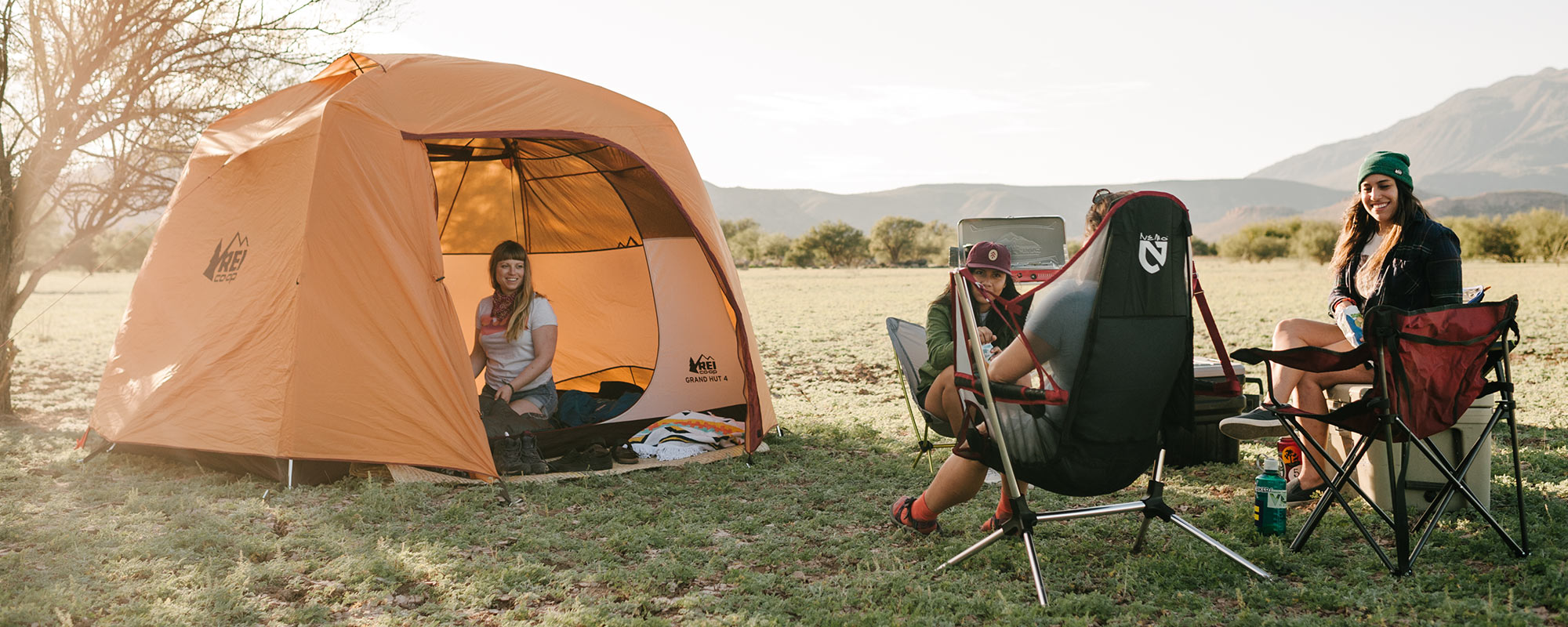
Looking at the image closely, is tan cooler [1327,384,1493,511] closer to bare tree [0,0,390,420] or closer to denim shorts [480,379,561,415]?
denim shorts [480,379,561,415]

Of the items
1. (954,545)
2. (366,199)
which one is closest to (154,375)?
(366,199)

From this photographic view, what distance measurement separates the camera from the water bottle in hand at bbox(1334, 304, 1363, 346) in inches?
157

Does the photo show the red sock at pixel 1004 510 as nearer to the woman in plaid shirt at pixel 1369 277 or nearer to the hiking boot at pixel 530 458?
the woman in plaid shirt at pixel 1369 277

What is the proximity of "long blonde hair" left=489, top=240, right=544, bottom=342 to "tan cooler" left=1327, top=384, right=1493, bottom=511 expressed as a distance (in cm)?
402

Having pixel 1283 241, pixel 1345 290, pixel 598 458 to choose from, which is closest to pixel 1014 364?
pixel 1345 290

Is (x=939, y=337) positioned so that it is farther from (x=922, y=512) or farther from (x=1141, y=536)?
(x=1141, y=536)

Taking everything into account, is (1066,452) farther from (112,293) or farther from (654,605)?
(112,293)

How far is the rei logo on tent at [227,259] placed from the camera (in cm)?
489

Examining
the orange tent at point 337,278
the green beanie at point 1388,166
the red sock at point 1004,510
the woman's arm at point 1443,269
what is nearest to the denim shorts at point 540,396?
the orange tent at point 337,278

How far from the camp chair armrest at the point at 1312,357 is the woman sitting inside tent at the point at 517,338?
3593 mm

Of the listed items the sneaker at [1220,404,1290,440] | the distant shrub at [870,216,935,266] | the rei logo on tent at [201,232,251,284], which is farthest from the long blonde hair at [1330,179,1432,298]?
the distant shrub at [870,216,935,266]

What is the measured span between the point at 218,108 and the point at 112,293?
1026 inches

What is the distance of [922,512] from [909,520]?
0.33 feet

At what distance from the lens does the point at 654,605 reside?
3.16 m
